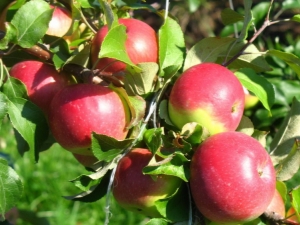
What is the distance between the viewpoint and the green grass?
2.36 m

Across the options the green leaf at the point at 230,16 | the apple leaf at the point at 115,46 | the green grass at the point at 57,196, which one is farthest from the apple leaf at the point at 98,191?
the green grass at the point at 57,196

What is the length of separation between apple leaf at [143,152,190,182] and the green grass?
1.52 meters

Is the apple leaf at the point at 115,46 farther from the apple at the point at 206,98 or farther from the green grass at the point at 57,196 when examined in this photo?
the green grass at the point at 57,196

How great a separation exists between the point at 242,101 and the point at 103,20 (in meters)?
0.29

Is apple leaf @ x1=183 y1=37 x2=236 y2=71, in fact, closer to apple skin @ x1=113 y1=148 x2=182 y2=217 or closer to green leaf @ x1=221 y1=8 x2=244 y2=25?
green leaf @ x1=221 y1=8 x2=244 y2=25

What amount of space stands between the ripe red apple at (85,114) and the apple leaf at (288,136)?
0.31m

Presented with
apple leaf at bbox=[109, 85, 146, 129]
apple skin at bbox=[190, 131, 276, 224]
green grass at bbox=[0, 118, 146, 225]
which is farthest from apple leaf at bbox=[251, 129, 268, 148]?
green grass at bbox=[0, 118, 146, 225]

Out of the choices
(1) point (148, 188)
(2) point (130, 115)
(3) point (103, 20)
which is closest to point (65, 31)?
(3) point (103, 20)

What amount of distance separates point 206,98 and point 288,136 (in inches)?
9.2

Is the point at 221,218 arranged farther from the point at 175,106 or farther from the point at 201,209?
the point at 175,106

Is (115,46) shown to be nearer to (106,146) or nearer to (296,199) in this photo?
(106,146)

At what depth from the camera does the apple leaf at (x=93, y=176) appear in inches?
33.2

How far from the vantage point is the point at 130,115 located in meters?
0.86

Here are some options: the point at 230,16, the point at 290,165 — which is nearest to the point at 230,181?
the point at 290,165
